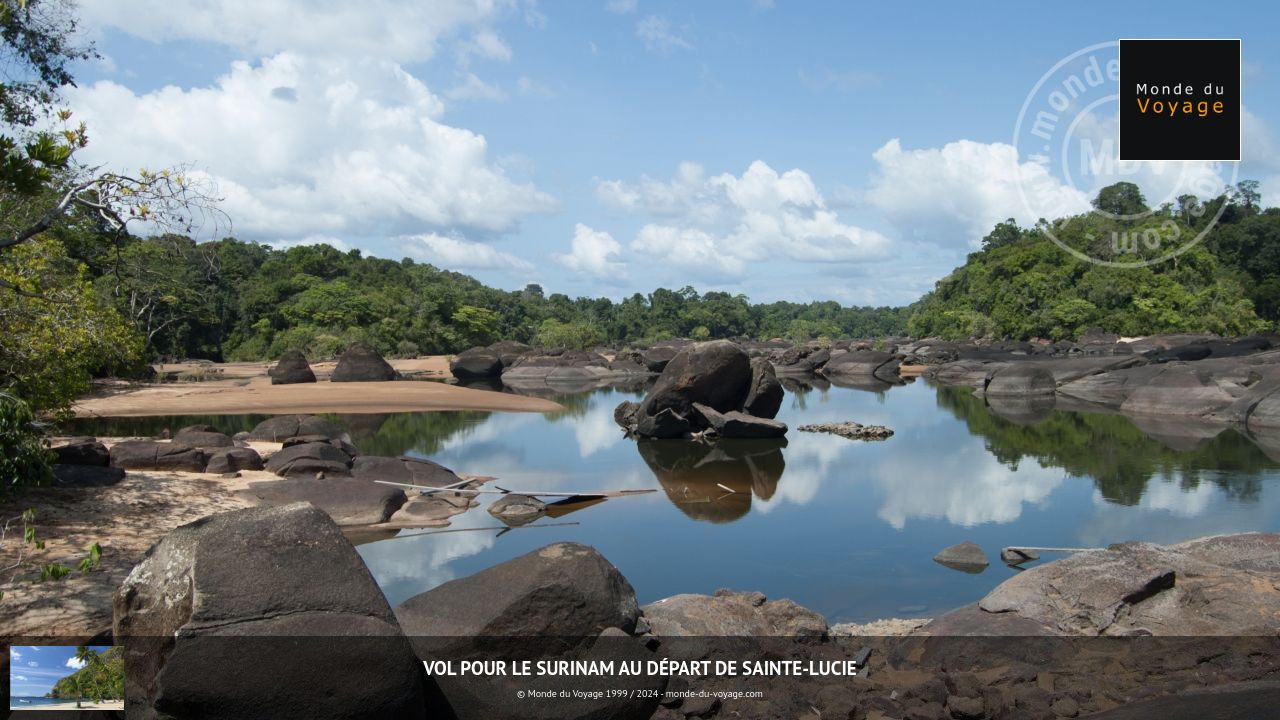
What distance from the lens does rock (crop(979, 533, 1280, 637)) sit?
26.5ft

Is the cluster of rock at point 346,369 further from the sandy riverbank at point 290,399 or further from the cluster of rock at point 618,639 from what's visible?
the cluster of rock at point 618,639

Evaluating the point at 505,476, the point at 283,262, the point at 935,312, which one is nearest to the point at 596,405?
the point at 505,476

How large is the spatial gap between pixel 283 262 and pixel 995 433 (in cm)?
6244

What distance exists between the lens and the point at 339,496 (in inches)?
569

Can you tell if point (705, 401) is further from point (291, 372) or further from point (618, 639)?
point (291, 372)

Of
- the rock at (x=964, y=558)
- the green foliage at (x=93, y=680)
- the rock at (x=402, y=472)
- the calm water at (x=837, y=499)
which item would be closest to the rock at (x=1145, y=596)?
the calm water at (x=837, y=499)

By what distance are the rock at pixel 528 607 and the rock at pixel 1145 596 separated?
404 centimetres

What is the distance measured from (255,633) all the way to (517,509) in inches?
401

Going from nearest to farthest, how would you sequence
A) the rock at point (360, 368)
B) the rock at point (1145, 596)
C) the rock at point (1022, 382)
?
the rock at point (1145, 596) → the rock at point (1022, 382) → the rock at point (360, 368)

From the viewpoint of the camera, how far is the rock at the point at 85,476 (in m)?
12.6

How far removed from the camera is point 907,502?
1716 centimetres

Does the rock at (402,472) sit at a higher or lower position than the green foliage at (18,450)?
lower

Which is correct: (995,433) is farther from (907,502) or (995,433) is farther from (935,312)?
(935,312)

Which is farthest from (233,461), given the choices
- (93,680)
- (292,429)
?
(93,680)
